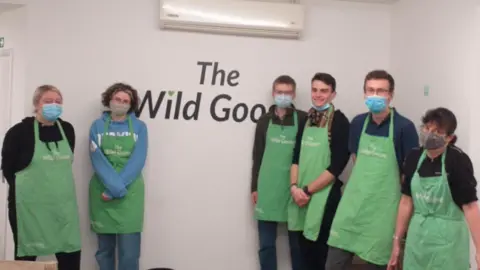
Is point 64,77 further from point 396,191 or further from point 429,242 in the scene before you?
point 429,242

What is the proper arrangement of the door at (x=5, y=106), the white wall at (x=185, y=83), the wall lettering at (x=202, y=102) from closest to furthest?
the white wall at (x=185, y=83), the wall lettering at (x=202, y=102), the door at (x=5, y=106)

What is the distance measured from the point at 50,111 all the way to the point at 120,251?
1.04 meters

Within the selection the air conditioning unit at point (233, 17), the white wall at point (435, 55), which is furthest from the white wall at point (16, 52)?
the white wall at point (435, 55)

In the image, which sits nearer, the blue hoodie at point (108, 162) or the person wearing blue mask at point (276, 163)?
the blue hoodie at point (108, 162)

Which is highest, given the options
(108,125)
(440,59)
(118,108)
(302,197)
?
(440,59)

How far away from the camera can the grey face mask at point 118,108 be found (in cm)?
322

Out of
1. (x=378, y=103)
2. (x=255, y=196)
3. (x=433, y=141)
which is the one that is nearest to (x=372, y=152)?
(x=378, y=103)

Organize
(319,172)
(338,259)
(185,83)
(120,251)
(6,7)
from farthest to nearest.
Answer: (185,83) → (6,7) → (120,251) → (319,172) → (338,259)

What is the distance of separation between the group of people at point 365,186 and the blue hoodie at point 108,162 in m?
0.82

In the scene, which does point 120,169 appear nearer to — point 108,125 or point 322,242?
point 108,125

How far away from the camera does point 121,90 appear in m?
3.25

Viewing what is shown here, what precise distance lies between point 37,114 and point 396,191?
2133mm

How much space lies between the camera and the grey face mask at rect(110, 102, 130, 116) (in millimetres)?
3225

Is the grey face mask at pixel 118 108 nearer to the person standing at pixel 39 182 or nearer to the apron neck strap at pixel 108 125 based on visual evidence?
the apron neck strap at pixel 108 125
